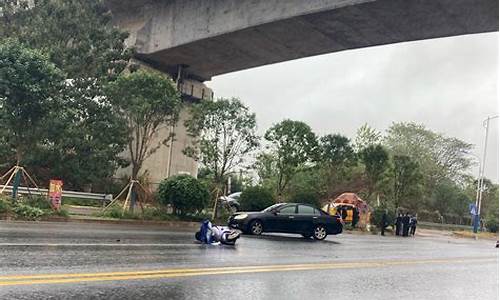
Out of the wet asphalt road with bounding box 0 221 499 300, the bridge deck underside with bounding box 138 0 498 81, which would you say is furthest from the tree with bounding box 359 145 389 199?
the wet asphalt road with bounding box 0 221 499 300

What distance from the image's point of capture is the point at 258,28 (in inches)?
924

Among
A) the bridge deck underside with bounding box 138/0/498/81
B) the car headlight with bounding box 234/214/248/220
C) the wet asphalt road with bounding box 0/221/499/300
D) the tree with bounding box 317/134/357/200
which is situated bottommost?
the wet asphalt road with bounding box 0/221/499/300

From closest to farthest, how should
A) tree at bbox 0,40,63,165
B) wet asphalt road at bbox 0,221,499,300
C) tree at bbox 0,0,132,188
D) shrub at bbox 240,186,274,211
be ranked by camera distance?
wet asphalt road at bbox 0,221,499,300 → tree at bbox 0,40,63,165 → tree at bbox 0,0,132,188 → shrub at bbox 240,186,274,211

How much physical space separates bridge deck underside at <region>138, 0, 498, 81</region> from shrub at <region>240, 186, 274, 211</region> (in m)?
6.82

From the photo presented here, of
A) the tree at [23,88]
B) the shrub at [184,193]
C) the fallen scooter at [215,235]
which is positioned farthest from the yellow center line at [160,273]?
the tree at [23,88]

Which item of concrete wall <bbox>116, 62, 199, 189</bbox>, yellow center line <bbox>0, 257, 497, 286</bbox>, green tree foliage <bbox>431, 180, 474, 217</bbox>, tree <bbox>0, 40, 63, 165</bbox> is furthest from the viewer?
green tree foliage <bbox>431, 180, 474, 217</bbox>

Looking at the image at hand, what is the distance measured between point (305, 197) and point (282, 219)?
10747 mm

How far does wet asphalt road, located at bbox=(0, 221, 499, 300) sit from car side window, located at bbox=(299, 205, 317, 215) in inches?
219

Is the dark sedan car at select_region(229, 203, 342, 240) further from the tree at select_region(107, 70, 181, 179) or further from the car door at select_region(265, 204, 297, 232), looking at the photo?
the tree at select_region(107, 70, 181, 179)

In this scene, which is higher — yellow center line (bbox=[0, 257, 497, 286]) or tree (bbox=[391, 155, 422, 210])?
tree (bbox=[391, 155, 422, 210])

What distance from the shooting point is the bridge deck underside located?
20047mm

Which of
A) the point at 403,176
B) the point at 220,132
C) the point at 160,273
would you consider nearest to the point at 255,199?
the point at 220,132

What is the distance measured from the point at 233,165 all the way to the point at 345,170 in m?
10.4

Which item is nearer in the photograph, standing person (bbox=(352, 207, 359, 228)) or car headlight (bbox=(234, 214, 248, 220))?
car headlight (bbox=(234, 214, 248, 220))
